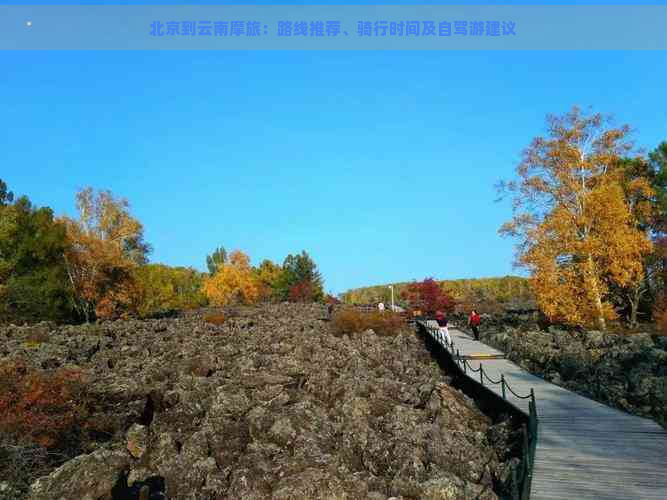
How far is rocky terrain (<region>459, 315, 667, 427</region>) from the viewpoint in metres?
16.4

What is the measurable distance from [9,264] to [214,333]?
754 inches

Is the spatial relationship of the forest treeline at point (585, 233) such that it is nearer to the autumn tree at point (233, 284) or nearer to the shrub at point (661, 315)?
the shrub at point (661, 315)

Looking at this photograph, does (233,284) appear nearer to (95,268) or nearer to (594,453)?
(95,268)

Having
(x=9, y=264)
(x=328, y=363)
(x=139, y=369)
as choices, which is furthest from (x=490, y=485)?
(x=9, y=264)

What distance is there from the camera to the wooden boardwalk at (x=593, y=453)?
370 inches

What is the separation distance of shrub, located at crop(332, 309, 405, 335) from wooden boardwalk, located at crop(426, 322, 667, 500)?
20560mm

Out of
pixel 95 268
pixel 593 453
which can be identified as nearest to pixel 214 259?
pixel 95 268

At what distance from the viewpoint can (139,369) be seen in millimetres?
22891

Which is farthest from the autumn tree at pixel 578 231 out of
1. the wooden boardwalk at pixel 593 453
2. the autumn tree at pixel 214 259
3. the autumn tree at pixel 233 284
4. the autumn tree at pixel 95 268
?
the autumn tree at pixel 214 259

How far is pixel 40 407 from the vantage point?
15.1 m

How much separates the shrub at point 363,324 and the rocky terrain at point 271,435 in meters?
10.9

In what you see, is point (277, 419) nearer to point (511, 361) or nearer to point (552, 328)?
point (511, 361)

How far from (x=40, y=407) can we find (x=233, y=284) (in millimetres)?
59783

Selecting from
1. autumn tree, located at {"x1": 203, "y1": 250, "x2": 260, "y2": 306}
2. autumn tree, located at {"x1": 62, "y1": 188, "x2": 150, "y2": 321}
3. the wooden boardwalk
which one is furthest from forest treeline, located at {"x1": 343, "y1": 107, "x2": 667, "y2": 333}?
autumn tree, located at {"x1": 203, "y1": 250, "x2": 260, "y2": 306}
